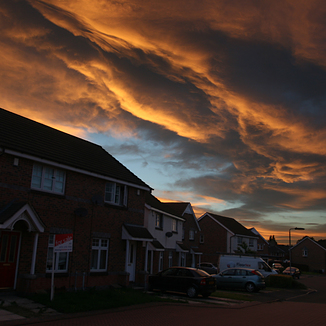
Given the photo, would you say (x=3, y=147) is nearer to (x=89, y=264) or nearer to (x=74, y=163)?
(x=74, y=163)

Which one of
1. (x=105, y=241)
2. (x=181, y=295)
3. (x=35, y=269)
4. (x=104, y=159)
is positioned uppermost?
(x=104, y=159)

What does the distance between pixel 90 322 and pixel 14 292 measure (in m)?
4.95

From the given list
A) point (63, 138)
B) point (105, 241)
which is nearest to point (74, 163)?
point (63, 138)

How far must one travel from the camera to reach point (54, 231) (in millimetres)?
16781

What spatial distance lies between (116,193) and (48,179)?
5.19 meters

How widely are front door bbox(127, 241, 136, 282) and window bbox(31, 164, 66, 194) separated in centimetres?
676

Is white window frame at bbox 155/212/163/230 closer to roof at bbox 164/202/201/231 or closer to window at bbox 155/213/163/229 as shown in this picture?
window at bbox 155/213/163/229

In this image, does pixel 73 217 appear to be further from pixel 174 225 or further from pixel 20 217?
pixel 174 225

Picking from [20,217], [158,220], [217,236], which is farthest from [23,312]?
[217,236]

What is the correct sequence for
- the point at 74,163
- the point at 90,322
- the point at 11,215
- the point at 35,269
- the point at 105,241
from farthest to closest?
the point at 105,241
the point at 74,163
the point at 35,269
the point at 11,215
the point at 90,322

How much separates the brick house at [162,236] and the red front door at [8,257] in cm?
1112

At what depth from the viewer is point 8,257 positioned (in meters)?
14.9

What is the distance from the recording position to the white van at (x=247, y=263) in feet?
110

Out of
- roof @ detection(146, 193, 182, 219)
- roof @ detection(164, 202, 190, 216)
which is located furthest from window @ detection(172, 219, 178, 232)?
roof @ detection(164, 202, 190, 216)
